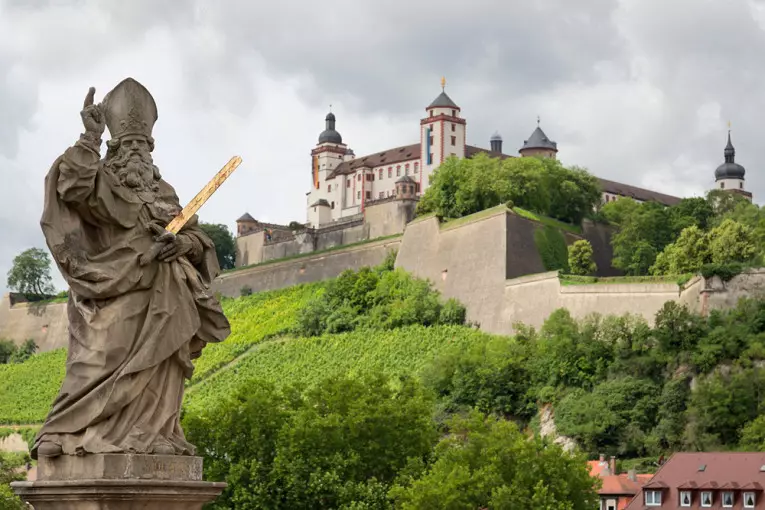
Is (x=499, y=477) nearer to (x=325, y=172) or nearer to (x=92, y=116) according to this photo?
(x=92, y=116)

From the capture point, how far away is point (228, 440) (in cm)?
4191

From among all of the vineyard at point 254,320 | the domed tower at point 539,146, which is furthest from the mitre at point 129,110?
the domed tower at point 539,146

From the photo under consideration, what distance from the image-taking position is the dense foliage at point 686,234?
79875 mm

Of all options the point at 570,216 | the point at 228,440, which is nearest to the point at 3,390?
the point at 570,216

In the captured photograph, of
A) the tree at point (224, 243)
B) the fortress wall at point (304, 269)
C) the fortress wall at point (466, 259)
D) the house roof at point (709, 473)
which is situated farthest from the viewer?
the tree at point (224, 243)

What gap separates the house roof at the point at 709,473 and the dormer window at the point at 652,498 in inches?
8.6

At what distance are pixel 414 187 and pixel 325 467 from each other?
70.7 m

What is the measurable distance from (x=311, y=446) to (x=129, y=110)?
32330 mm

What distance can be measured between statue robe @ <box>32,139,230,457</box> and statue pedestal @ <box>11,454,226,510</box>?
8cm

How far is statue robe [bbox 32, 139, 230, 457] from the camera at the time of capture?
9.06 metres

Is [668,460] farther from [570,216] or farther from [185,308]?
[185,308]

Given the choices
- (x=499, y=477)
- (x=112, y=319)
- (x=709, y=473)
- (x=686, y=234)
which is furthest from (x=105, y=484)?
(x=686, y=234)

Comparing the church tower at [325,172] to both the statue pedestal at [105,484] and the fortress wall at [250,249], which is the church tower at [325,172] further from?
the statue pedestal at [105,484]

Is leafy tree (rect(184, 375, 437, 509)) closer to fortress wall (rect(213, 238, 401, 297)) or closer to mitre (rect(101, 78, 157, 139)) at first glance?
mitre (rect(101, 78, 157, 139))
